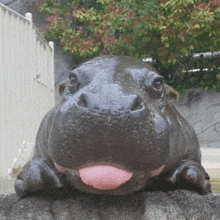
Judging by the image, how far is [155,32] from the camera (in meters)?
5.42

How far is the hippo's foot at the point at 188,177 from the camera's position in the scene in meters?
0.99

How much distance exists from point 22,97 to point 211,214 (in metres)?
2.56

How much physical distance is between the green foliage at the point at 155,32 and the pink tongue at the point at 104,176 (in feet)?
13.9

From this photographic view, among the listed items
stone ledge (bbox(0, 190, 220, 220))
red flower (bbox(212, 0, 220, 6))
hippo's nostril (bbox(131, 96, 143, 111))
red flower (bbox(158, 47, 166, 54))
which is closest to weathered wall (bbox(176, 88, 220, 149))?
red flower (bbox(158, 47, 166, 54))

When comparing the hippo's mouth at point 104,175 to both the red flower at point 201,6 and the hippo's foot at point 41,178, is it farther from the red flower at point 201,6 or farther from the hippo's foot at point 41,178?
the red flower at point 201,6

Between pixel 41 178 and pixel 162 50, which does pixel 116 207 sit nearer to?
pixel 41 178

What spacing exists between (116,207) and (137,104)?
0.92 feet

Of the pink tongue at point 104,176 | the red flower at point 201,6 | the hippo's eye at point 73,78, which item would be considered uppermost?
the hippo's eye at point 73,78

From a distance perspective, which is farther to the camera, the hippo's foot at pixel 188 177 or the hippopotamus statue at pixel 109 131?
the hippo's foot at pixel 188 177

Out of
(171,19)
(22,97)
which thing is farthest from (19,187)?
(171,19)

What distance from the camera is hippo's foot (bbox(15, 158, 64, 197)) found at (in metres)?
0.93

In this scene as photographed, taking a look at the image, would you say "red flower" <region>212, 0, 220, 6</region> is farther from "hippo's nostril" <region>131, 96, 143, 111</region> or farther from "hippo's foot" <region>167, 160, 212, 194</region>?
"hippo's nostril" <region>131, 96, 143, 111</region>

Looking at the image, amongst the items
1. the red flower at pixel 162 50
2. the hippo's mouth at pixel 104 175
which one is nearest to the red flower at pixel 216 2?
the red flower at pixel 162 50

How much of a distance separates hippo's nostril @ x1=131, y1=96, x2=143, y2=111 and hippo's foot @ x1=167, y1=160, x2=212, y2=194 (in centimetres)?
32
